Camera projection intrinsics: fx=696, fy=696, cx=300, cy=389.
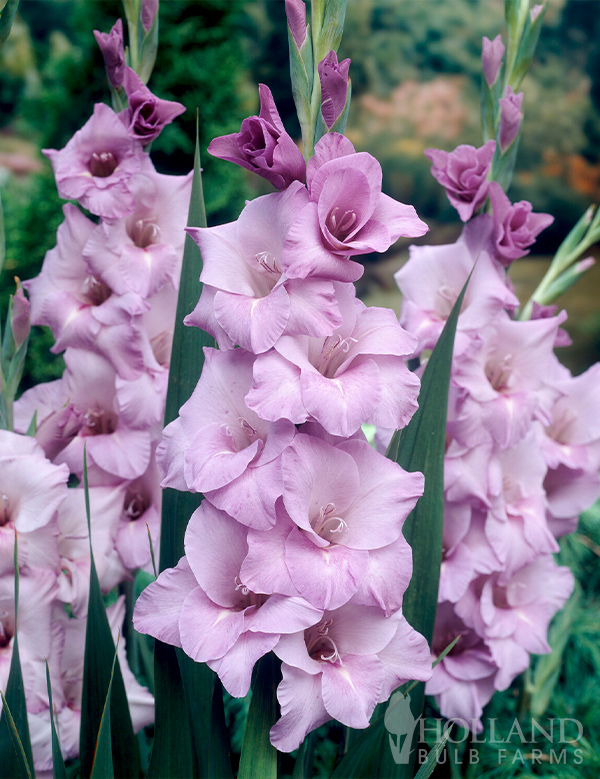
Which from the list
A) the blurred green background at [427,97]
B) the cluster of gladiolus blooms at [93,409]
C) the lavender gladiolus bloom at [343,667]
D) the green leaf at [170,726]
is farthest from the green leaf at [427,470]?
the blurred green background at [427,97]

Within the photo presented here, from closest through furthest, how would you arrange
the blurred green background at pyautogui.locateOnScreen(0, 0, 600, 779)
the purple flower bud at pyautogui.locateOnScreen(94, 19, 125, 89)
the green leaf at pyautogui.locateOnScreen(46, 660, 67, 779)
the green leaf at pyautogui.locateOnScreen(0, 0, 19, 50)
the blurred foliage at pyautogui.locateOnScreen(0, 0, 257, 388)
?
the green leaf at pyautogui.locateOnScreen(46, 660, 67, 779)
the green leaf at pyautogui.locateOnScreen(0, 0, 19, 50)
the purple flower bud at pyautogui.locateOnScreen(94, 19, 125, 89)
the blurred foliage at pyautogui.locateOnScreen(0, 0, 257, 388)
the blurred green background at pyautogui.locateOnScreen(0, 0, 600, 779)

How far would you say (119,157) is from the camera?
1001 millimetres

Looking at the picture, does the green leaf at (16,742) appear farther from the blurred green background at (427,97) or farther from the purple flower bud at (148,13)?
the blurred green background at (427,97)

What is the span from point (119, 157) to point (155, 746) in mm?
768

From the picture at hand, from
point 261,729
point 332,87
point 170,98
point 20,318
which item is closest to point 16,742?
point 261,729

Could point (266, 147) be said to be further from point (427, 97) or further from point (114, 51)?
point (427, 97)

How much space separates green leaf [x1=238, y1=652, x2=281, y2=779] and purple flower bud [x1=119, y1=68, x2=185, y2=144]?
694mm

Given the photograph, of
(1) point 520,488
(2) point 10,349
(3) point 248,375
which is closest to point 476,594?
(1) point 520,488

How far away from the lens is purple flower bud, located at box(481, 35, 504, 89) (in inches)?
39.9

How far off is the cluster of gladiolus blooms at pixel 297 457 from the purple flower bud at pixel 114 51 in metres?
0.41

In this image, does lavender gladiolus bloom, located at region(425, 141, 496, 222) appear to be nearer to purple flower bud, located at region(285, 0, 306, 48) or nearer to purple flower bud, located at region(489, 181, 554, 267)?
purple flower bud, located at region(489, 181, 554, 267)

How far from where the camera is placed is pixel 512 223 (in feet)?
3.24

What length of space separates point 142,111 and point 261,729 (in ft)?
2.58

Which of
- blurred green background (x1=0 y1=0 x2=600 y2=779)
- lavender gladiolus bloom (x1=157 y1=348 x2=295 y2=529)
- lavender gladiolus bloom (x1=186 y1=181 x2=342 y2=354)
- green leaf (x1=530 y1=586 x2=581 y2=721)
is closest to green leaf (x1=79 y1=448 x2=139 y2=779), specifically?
lavender gladiolus bloom (x1=157 y1=348 x2=295 y2=529)
